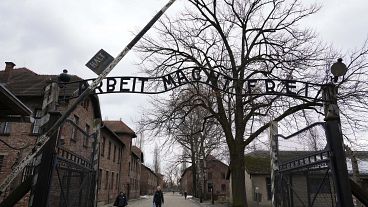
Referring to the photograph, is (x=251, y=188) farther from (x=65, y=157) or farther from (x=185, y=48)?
(x=65, y=157)

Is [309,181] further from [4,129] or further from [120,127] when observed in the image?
[120,127]

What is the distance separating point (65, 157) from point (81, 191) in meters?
1.45

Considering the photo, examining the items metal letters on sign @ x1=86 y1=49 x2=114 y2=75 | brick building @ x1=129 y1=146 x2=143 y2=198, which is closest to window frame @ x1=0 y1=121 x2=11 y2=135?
metal letters on sign @ x1=86 y1=49 x2=114 y2=75

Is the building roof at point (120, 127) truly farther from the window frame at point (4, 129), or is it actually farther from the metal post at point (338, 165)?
the metal post at point (338, 165)

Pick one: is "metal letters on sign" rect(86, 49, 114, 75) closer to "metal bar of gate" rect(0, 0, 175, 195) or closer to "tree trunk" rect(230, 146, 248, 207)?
"metal bar of gate" rect(0, 0, 175, 195)

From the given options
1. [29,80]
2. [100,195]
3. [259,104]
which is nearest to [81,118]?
[29,80]

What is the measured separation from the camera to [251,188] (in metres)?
35.4

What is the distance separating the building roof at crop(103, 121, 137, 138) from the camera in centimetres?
4577

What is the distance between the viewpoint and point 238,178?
18.7 metres

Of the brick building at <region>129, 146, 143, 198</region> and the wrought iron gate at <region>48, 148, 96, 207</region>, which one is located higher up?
the brick building at <region>129, 146, 143, 198</region>

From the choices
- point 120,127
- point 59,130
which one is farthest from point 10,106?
point 120,127


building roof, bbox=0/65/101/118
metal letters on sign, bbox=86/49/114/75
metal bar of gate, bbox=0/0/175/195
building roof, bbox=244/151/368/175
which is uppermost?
building roof, bbox=0/65/101/118

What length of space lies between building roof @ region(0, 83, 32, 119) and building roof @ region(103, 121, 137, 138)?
36515 mm

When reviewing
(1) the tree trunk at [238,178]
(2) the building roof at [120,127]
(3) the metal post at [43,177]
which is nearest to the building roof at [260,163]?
(1) the tree trunk at [238,178]
